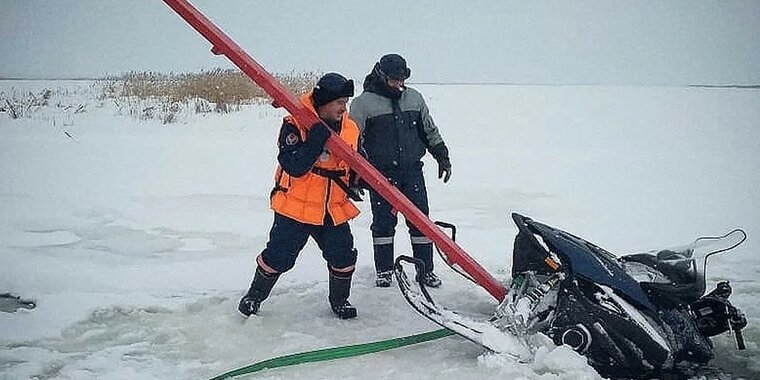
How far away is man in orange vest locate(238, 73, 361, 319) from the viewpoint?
8.29 ft

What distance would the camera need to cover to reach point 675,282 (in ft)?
7.93

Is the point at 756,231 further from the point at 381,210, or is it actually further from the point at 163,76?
the point at 163,76

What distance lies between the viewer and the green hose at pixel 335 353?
2.34m

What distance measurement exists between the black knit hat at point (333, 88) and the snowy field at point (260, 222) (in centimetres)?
85

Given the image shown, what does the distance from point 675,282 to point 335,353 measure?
1119 millimetres

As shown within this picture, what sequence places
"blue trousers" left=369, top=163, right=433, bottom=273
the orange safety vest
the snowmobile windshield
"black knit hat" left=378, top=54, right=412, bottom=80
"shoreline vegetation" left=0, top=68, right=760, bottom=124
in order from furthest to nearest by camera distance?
"shoreline vegetation" left=0, top=68, right=760, bottom=124 < "blue trousers" left=369, top=163, right=433, bottom=273 < "black knit hat" left=378, top=54, right=412, bottom=80 < the orange safety vest < the snowmobile windshield

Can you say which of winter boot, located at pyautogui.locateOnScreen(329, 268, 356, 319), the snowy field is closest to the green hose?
the snowy field

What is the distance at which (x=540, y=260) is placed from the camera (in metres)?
2.53

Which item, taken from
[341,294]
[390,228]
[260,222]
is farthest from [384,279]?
[260,222]

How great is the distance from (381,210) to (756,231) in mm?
2190

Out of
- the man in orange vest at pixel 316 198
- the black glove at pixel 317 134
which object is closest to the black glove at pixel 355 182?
the man in orange vest at pixel 316 198

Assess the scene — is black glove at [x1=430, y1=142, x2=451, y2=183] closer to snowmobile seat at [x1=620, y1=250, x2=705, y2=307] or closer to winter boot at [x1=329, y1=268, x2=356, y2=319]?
winter boot at [x1=329, y1=268, x2=356, y2=319]

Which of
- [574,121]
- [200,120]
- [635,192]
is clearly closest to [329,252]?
[635,192]

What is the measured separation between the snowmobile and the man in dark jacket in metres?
0.70
